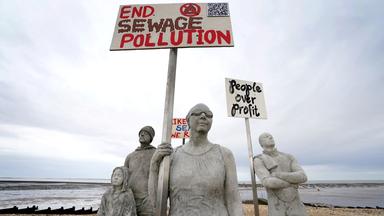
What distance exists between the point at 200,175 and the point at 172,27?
1.68m

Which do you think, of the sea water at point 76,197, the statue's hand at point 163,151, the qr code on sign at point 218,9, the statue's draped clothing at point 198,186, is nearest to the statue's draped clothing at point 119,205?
the statue's draped clothing at point 198,186

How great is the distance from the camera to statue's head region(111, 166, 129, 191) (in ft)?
12.8

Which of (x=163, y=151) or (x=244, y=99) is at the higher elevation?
(x=244, y=99)

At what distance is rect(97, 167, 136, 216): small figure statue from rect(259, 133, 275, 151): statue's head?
242cm

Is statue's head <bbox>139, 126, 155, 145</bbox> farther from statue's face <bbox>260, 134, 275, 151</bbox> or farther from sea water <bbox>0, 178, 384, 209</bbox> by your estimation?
sea water <bbox>0, 178, 384, 209</bbox>

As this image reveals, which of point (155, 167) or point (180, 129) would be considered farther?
point (180, 129)

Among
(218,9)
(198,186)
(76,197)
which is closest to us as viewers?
(198,186)

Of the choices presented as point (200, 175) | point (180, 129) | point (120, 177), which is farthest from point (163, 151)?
point (180, 129)

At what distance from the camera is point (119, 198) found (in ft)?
12.6

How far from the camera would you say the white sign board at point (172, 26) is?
9.19 ft

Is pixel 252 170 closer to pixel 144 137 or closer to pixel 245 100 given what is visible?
pixel 245 100

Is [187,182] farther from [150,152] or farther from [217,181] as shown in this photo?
[150,152]

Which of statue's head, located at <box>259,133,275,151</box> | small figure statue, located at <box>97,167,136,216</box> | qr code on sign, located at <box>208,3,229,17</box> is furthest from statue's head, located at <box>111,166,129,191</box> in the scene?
qr code on sign, located at <box>208,3,229,17</box>

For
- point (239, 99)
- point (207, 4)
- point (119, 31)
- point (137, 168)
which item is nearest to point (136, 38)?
point (119, 31)
